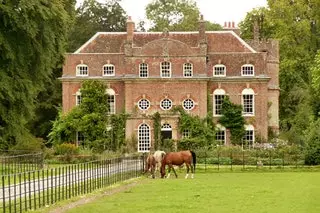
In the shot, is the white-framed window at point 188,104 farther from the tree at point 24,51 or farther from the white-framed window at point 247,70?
the tree at point 24,51

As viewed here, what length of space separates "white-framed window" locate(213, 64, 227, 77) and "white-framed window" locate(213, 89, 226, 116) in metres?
1.30

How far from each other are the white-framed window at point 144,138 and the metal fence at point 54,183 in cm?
2345

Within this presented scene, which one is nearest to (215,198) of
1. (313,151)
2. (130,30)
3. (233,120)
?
(313,151)

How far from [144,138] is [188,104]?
4.23 metres

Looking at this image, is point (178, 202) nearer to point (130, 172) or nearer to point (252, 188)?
point (252, 188)

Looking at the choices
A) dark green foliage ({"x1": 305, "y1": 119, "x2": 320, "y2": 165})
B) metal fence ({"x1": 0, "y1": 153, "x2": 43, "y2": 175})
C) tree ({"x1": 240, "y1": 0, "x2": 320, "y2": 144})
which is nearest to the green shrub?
metal fence ({"x1": 0, "y1": 153, "x2": 43, "y2": 175})

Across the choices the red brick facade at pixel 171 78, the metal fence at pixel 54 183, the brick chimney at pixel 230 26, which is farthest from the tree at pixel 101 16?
the metal fence at pixel 54 183

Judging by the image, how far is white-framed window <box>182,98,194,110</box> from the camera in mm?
55094

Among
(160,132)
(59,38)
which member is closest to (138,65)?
(160,132)

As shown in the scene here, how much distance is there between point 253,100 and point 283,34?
10.8m

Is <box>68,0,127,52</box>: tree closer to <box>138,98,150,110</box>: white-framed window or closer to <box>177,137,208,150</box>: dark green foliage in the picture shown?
<box>138,98,150,110</box>: white-framed window

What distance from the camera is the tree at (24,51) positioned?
1254 inches

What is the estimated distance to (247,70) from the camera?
56.2 m

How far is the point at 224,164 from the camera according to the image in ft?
142
